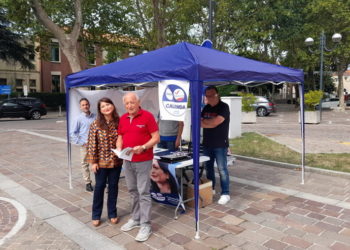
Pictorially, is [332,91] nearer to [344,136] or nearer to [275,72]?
[344,136]

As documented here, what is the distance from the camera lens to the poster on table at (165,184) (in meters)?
4.16

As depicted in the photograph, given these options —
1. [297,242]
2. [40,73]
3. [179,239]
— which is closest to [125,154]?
[179,239]

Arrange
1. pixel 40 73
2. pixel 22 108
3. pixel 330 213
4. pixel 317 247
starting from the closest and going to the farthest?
pixel 317 247 < pixel 330 213 < pixel 22 108 < pixel 40 73

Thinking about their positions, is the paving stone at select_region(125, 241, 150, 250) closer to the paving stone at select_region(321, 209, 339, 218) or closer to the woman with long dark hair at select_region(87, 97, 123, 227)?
the woman with long dark hair at select_region(87, 97, 123, 227)

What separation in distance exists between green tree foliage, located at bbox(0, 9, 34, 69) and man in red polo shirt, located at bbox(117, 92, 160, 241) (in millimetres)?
26281

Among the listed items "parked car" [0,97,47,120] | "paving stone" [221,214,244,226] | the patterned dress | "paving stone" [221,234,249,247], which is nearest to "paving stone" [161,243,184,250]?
"paving stone" [221,234,249,247]

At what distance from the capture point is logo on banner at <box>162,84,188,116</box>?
3554 mm

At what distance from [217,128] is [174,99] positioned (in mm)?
1232

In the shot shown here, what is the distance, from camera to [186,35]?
848 inches

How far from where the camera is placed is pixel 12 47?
2612cm

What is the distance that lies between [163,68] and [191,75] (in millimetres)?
452

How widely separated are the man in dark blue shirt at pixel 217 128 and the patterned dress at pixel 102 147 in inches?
57.4

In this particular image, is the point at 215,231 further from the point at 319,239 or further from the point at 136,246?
the point at 319,239

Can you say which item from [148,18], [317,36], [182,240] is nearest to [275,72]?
[182,240]
